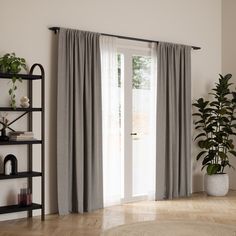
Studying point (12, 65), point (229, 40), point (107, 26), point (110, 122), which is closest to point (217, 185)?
point (110, 122)

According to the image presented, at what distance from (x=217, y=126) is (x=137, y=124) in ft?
4.54

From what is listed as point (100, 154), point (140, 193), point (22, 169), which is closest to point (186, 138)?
point (140, 193)

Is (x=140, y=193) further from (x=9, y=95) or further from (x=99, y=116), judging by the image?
(x=9, y=95)

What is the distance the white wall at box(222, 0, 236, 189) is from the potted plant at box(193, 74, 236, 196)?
49 centimetres

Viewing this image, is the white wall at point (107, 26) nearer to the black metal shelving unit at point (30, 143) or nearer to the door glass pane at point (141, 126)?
the black metal shelving unit at point (30, 143)

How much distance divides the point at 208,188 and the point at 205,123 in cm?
103

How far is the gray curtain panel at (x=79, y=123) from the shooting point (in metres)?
6.15

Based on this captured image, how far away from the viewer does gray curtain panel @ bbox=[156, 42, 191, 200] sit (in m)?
7.28

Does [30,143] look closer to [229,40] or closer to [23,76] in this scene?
[23,76]

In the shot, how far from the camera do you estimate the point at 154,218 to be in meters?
6.03

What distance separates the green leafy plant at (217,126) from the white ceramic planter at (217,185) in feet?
0.34

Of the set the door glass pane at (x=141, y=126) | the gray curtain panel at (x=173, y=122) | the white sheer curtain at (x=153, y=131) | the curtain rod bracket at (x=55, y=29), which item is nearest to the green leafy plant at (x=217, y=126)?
the gray curtain panel at (x=173, y=122)

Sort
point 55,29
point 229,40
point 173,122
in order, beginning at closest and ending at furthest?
1. point 55,29
2. point 173,122
3. point 229,40

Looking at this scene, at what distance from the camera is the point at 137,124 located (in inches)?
283
